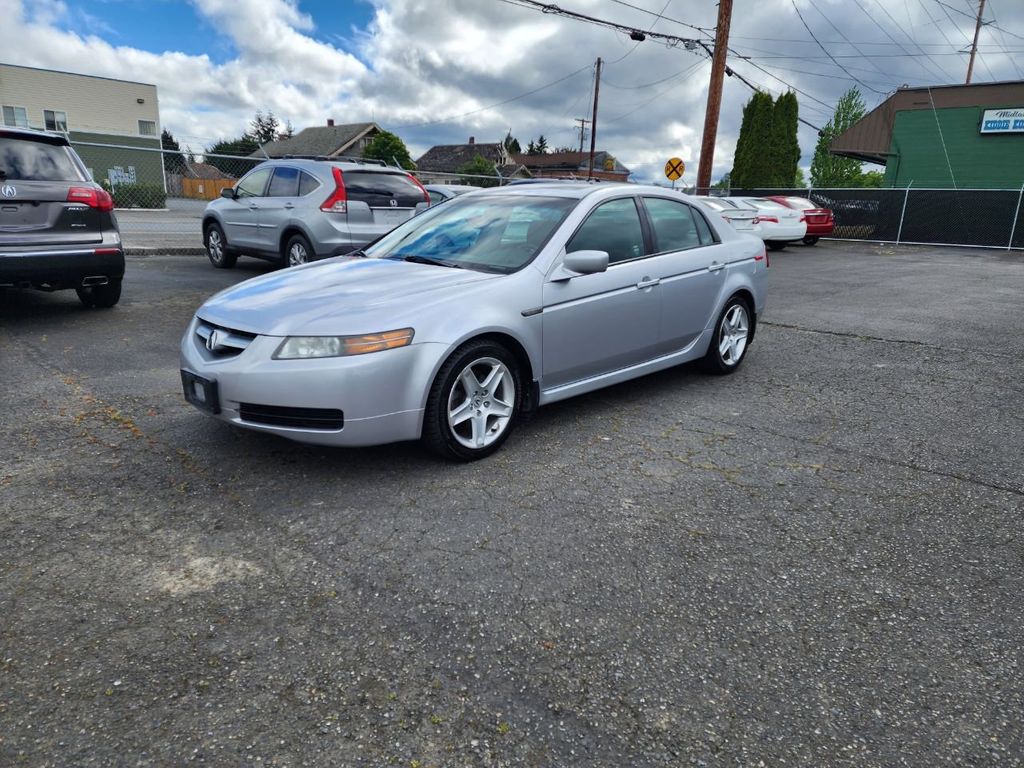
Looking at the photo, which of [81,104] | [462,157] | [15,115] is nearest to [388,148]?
[81,104]

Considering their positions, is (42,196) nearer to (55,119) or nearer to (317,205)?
(317,205)

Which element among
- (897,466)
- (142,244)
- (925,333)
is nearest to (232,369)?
(897,466)

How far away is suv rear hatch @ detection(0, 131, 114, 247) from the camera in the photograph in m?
6.41

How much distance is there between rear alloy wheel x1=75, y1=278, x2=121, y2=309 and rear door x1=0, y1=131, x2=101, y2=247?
0.86 meters

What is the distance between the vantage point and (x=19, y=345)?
6.23 meters

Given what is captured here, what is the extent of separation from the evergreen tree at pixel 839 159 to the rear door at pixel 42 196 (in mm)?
48200

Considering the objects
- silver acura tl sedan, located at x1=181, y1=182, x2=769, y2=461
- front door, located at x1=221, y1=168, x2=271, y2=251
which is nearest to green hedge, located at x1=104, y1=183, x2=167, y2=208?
front door, located at x1=221, y1=168, x2=271, y2=251

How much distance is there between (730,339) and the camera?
595 centimetres

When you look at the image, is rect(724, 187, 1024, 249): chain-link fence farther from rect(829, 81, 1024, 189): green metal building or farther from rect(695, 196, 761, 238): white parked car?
rect(695, 196, 761, 238): white parked car

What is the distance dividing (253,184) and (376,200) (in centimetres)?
217

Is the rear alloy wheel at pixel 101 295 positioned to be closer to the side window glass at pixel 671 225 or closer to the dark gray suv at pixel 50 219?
the dark gray suv at pixel 50 219

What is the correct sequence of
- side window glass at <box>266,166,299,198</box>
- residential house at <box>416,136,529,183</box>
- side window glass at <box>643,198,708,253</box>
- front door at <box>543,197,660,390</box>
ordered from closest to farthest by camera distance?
front door at <box>543,197,660,390</box> < side window glass at <box>643,198,708,253</box> < side window glass at <box>266,166,299,198</box> < residential house at <box>416,136,529,183</box>

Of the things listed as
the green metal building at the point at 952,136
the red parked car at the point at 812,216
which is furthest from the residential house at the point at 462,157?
the red parked car at the point at 812,216

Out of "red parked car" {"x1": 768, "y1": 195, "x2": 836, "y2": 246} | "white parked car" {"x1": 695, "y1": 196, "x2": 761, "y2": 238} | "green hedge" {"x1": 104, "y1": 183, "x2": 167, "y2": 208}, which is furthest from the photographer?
"green hedge" {"x1": 104, "y1": 183, "x2": 167, "y2": 208}
